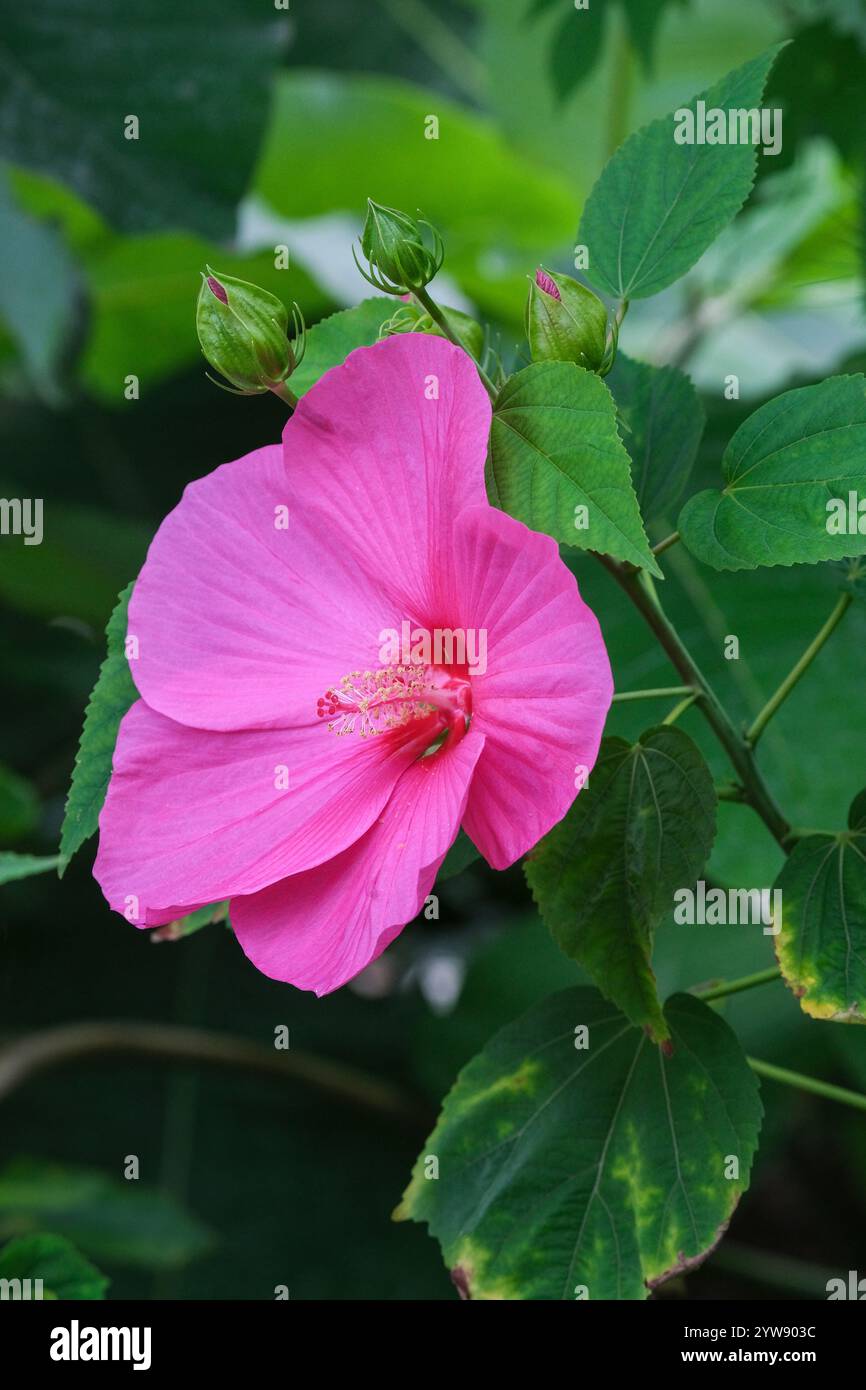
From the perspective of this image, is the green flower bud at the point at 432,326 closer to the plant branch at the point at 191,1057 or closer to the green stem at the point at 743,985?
the green stem at the point at 743,985

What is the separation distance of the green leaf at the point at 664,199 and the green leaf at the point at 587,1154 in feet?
0.55

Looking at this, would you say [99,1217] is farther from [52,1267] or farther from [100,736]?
[100,736]

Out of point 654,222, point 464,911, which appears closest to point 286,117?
point 464,911

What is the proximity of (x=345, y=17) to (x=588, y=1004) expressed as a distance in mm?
1143

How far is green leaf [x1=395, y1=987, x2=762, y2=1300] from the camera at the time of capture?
0.97 ft

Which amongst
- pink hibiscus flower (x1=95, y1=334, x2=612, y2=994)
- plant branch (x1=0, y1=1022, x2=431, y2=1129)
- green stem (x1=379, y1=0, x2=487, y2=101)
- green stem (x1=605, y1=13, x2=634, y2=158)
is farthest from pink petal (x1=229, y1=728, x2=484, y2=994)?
green stem (x1=379, y1=0, x2=487, y2=101)

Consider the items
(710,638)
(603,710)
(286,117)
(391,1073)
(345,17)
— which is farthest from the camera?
(345,17)

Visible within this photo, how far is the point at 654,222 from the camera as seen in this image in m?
0.30

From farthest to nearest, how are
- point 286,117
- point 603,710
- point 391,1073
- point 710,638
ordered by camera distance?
point 286,117
point 391,1073
point 710,638
point 603,710

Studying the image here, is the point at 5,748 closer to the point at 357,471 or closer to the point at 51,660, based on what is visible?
the point at 51,660

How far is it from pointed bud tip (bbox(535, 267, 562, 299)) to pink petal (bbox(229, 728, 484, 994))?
89mm

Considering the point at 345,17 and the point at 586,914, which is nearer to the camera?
the point at 586,914

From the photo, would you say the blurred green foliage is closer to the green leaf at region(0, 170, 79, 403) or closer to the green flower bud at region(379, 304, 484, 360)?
the green leaf at region(0, 170, 79, 403)

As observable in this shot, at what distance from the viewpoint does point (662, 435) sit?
32cm
